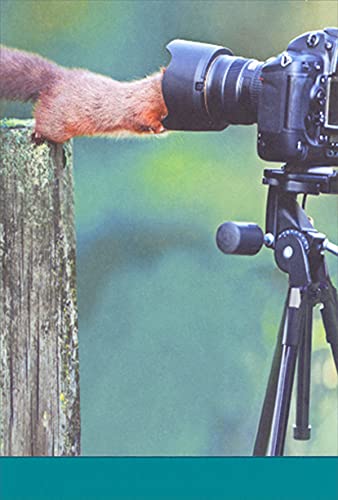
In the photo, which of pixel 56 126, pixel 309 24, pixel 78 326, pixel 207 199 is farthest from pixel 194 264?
pixel 309 24

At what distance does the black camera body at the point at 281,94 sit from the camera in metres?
2.16

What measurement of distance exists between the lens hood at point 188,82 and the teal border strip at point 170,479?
0.87 metres

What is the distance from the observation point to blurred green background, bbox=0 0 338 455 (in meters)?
2.53

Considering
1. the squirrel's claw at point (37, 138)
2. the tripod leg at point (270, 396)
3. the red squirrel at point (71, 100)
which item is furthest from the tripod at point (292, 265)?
the squirrel's claw at point (37, 138)

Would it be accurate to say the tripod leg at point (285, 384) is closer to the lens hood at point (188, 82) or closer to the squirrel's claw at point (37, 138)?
the lens hood at point (188, 82)

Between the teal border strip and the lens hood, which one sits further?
the teal border strip

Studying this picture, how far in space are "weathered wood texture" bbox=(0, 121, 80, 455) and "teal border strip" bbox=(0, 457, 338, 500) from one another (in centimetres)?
7

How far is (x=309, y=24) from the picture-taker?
2576mm

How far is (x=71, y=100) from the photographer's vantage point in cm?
242

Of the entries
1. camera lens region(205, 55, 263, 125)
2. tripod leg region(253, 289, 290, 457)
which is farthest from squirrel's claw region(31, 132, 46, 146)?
tripod leg region(253, 289, 290, 457)

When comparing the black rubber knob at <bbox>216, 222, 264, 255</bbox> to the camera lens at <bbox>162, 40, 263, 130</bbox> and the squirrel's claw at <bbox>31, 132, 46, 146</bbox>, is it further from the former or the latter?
the squirrel's claw at <bbox>31, 132, 46, 146</bbox>

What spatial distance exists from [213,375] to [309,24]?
0.94 m

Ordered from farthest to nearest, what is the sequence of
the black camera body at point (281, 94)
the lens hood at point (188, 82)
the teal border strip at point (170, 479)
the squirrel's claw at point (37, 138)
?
the teal border strip at point (170, 479)
the squirrel's claw at point (37, 138)
the lens hood at point (188, 82)
the black camera body at point (281, 94)

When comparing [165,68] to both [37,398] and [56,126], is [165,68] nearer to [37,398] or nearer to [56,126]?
[56,126]
